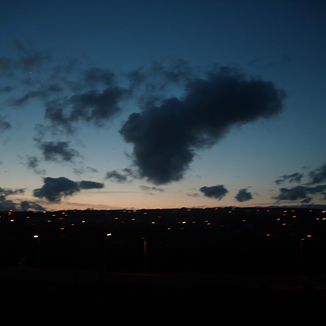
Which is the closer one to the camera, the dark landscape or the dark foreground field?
the dark foreground field

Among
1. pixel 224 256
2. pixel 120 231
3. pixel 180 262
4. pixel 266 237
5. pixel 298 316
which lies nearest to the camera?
pixel 298 316

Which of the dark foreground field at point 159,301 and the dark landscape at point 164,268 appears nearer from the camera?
the dark foreground field at point 159,301

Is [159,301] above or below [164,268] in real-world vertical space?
above

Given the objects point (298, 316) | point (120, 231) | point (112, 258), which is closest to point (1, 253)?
point (112, 258)

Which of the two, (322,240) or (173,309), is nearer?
(173,309)

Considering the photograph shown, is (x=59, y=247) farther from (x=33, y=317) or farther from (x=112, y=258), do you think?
(x=33, y=317)

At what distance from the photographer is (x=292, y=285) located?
Answer: 34750 mm

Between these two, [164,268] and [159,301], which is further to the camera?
[164,268]

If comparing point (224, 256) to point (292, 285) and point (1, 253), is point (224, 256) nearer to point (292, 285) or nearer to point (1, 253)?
point (292, 285)

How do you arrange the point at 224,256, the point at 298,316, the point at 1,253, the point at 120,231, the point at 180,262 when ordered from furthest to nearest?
the point at 120,231 → the point at 1,253 → the point at 224,256 → the point at 180,262 → the point at 298,316

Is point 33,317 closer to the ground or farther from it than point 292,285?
farther from it

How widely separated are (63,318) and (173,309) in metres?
5.79

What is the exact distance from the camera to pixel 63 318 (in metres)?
17.9

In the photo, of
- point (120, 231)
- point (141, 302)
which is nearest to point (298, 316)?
point (141, 302)
